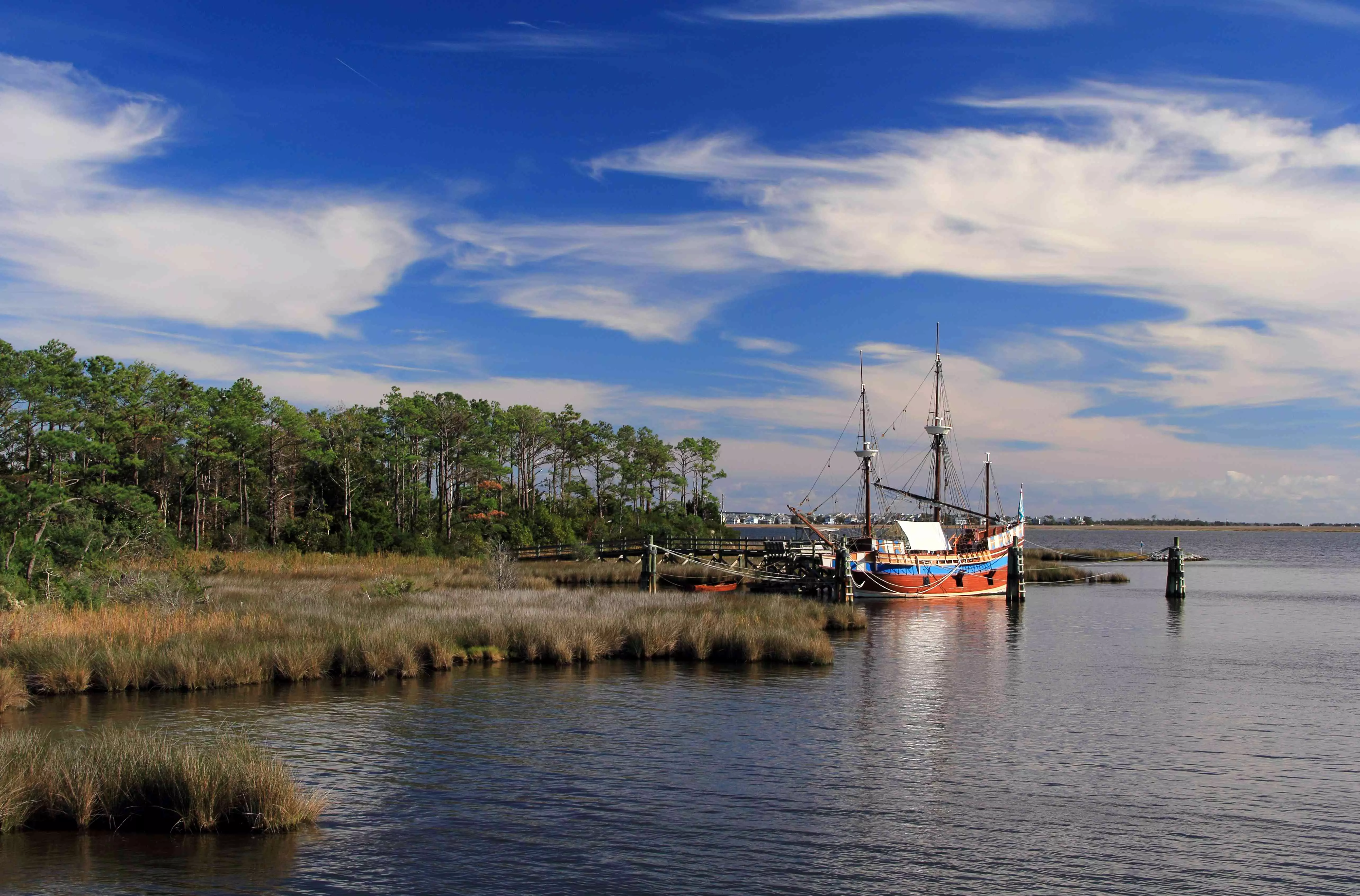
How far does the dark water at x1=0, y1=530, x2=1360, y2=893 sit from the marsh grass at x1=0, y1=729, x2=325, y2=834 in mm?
368

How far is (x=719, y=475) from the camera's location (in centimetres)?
10875

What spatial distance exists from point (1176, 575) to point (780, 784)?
5044 centimetres

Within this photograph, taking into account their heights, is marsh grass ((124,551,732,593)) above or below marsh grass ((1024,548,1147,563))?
above

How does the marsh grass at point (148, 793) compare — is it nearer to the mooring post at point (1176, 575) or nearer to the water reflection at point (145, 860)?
the water reflection at point (145, 860)

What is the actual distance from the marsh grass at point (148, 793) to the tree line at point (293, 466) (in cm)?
2454

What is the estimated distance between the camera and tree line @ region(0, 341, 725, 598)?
5325 centimetres

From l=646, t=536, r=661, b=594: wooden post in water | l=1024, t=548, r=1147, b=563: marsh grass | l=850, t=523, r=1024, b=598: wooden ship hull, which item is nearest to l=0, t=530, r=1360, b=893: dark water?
l=646, t=536, r=661, b=594: wooden post in water

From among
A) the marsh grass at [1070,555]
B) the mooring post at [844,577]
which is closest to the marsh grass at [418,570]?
the mooring post at [844,577]

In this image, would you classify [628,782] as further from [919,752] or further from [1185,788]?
[1185,788]

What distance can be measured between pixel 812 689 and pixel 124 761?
611 inches

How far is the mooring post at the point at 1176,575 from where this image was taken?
56.7m

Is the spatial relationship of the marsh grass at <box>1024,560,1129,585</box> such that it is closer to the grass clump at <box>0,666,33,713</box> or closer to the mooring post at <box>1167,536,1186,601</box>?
the mooring post at <box>1167,536,1186,601</box>

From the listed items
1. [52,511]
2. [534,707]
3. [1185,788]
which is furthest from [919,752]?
[52,511]

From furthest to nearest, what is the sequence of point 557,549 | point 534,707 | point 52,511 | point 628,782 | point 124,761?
point 557,549, point 52,511, point 534,707, point 628,782, point 124,761
